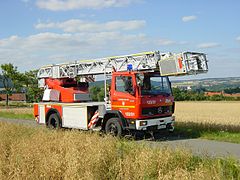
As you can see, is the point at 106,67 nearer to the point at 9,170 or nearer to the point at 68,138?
the point at 68,138

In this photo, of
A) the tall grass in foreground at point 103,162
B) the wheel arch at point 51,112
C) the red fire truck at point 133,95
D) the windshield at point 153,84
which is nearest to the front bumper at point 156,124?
the red fire truck at point 133,95

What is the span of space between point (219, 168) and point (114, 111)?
7.63 meters

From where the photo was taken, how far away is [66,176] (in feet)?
19.9

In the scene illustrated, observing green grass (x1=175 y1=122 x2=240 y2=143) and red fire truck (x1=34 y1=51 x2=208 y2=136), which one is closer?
red fire truck (x1=34 y1=51 x2=208 y2=136)

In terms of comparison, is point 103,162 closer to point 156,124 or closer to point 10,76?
point 156,124

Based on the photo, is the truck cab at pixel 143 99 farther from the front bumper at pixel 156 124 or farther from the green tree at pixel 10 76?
the green tree at pixel 10 76

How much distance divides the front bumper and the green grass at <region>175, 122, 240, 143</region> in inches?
43.8

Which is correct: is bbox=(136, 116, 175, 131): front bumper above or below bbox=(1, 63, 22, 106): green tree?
below

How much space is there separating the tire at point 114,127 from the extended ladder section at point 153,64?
227 cm

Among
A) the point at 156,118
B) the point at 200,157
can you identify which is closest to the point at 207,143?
the point at 156,118

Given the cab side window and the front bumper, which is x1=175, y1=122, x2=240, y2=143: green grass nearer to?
the front bumper

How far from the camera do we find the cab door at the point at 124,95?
13.1 metres

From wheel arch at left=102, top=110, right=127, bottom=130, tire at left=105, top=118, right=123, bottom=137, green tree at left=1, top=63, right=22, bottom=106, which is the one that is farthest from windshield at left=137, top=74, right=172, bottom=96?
green tree at left=1, top=63, right=22, bottom=106

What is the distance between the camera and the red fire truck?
42.7 ft
